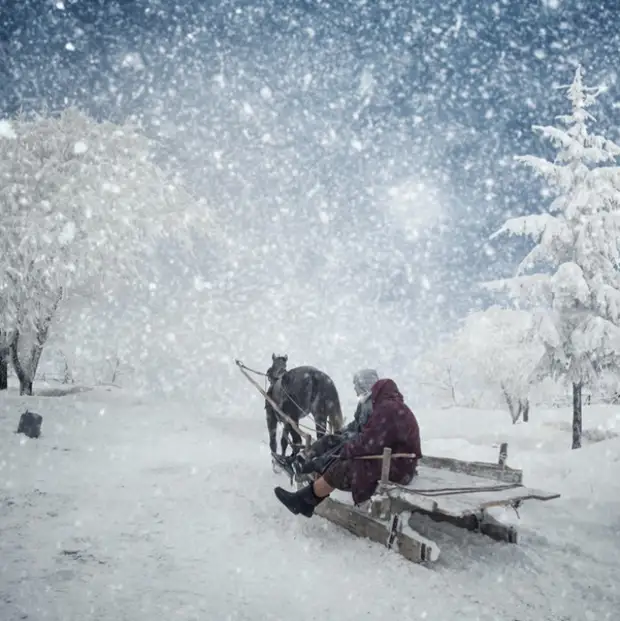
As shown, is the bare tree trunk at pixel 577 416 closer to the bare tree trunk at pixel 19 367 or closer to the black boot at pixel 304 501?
the black boot at pixel 304 501

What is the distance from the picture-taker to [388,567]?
452 cm

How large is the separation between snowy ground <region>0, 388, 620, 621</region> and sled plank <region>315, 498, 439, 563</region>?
132 millimetres

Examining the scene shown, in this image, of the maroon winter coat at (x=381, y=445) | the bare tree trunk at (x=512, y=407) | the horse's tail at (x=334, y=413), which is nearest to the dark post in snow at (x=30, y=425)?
the horse's tail at (x=334, y=413)

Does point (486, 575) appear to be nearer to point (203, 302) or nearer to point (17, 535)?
point (17, 535)

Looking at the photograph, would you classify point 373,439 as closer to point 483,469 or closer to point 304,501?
point 304,501

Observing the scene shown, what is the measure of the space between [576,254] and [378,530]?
1235cm

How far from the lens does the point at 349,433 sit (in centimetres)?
636

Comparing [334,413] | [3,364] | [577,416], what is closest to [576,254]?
[577,416]

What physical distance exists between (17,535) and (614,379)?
1500 cm

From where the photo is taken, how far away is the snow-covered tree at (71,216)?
51.5 feet

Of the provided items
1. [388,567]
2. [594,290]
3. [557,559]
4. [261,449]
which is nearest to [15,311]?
[261,449]

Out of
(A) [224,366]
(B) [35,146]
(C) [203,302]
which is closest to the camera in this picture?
(B) [35,146]

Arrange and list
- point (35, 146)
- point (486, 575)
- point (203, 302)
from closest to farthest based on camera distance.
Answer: point (486, 575) → point (35, 146) → point (203, 302)

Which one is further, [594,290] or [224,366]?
[224,366]
